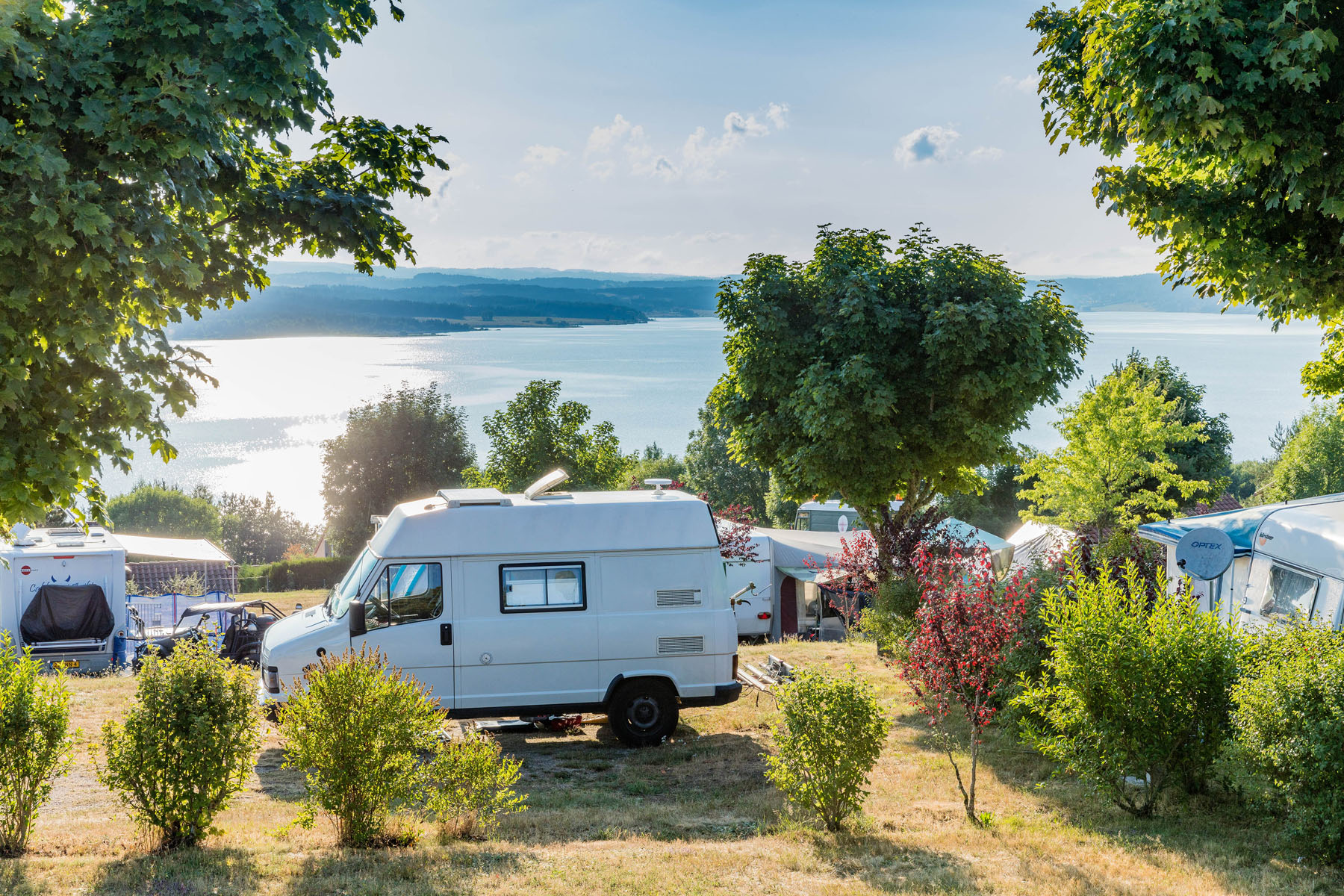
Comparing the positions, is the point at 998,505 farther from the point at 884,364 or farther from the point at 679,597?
the point at 679,597

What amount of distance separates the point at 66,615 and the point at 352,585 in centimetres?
976

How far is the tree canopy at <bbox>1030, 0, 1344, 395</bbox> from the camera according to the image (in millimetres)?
6457

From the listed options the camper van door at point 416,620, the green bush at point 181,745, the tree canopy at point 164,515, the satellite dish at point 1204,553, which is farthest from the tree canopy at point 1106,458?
the tree canopy at point 164,515

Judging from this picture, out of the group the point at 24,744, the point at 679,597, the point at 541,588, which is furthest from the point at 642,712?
the point at 24,744

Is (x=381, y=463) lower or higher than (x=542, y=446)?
higher

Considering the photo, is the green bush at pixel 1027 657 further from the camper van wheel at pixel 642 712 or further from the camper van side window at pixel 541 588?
the camper van side window at pixel 541 588

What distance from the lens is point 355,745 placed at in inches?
230

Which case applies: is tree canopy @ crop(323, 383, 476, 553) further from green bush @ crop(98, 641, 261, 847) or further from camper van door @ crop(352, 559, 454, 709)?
green bush @ crop(98, 641, 261, 847)

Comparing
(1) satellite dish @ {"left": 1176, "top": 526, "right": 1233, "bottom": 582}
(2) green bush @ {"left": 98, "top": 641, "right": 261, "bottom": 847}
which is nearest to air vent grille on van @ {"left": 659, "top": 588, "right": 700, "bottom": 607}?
(2) green bush @ {"left": 98, "top": 641, "right": 261, "bottom": 847}

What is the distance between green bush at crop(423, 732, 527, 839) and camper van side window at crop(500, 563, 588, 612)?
3273mm

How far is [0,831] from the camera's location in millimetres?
5734

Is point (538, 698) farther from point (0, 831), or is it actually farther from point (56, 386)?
point (56, 386)

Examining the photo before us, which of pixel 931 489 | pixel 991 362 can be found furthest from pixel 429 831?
pixel 931 489

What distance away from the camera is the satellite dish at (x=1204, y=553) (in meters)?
10.0
